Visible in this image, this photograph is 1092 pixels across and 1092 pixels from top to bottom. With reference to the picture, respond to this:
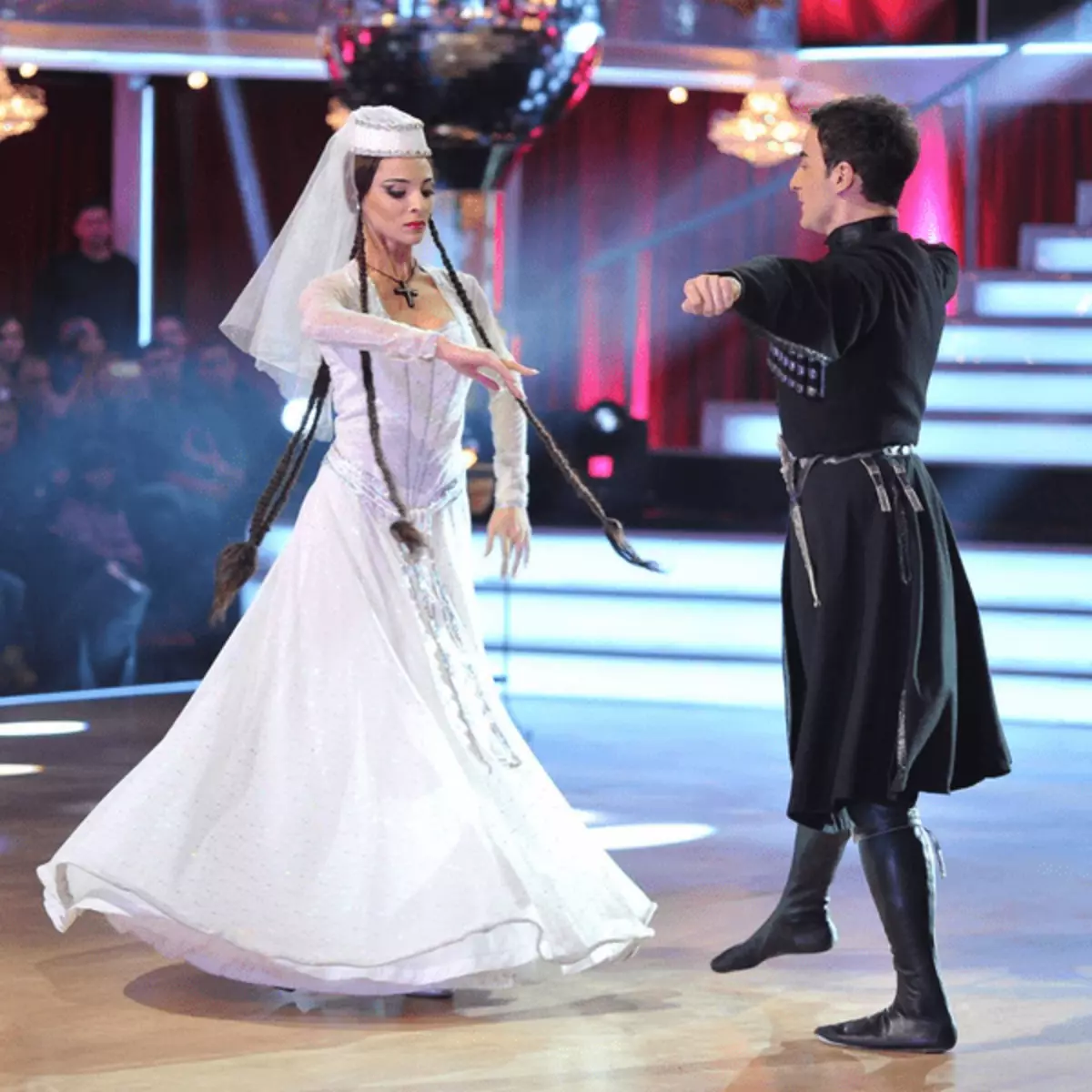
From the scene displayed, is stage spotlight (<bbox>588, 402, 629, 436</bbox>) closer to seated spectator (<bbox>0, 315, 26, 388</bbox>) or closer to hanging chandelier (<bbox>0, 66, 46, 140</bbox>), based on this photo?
seated spectator (<bbox>0, 315, 26, 388</bbox>)

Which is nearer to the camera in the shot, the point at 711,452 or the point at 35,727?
the point at 35,727

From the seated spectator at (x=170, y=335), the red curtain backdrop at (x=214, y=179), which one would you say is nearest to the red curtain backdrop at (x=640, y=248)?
the red curtain backdrop at (x=214, y=179)

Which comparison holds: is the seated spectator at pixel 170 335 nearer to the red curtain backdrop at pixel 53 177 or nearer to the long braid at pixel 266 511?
the red curtain backdrop at pixel 53 177

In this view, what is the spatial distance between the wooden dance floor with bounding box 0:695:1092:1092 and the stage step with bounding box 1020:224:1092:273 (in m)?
4.89

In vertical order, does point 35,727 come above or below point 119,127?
below

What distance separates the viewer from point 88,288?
9.26m

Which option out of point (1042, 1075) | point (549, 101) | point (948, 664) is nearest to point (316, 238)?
point (948, 664)

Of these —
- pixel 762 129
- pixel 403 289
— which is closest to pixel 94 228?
pixel 762 129

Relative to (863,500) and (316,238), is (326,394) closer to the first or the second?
(316,238)

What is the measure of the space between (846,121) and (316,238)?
109cm

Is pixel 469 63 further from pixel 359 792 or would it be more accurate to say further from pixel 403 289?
pixel 359 792

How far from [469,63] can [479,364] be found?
337 centimetres

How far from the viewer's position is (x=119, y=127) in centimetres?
1081

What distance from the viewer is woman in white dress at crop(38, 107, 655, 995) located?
11.0 ft
